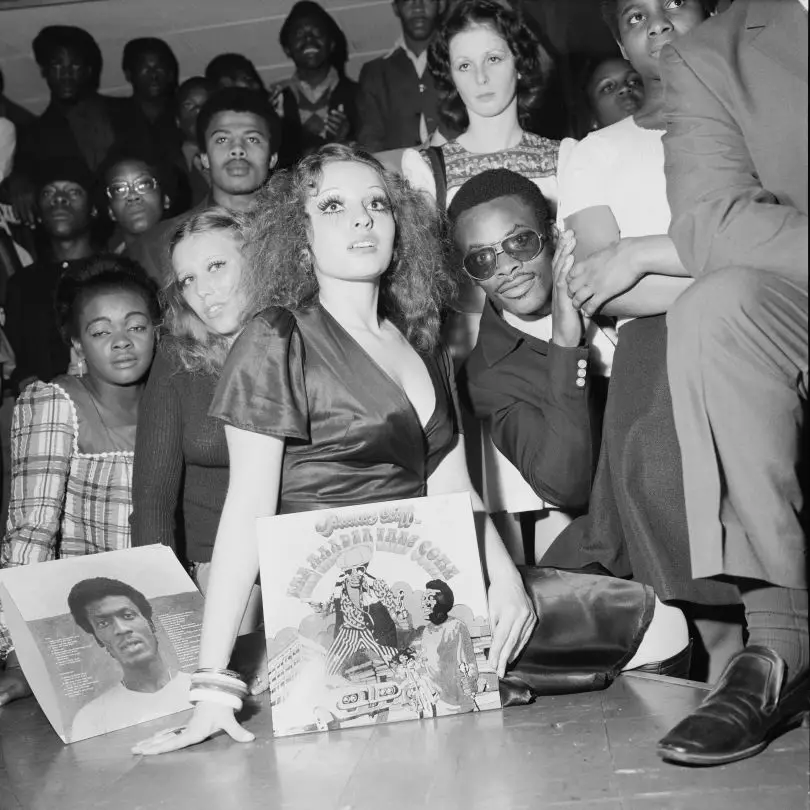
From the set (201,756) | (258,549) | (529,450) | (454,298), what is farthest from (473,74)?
(201,756)

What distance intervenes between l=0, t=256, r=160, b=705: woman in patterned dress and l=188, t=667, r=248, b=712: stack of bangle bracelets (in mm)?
1068

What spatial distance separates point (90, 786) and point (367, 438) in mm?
885

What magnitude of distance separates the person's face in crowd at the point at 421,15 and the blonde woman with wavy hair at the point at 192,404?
50.1 inches

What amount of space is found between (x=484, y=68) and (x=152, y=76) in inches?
69.0

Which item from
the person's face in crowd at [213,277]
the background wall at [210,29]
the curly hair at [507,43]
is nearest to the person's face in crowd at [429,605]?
the person's face in crowd at [213,277]

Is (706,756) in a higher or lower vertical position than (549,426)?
lower

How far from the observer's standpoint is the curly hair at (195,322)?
9.87 feet

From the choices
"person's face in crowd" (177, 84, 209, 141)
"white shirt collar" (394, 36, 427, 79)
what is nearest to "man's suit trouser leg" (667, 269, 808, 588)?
"white shirt collar" (394, 36, 427, 79)

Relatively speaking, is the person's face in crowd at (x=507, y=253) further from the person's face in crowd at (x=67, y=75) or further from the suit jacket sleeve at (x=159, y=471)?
the person's face in crowd at (x=67, y=75)

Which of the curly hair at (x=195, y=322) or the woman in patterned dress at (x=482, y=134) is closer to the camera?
the curly hair at (x=195, y=322)

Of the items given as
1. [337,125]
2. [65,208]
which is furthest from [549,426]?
[65,208]

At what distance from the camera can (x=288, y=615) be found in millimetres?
2154

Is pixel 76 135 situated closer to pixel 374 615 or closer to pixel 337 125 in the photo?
pixel 337 125

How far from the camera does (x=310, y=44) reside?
4062 mm
